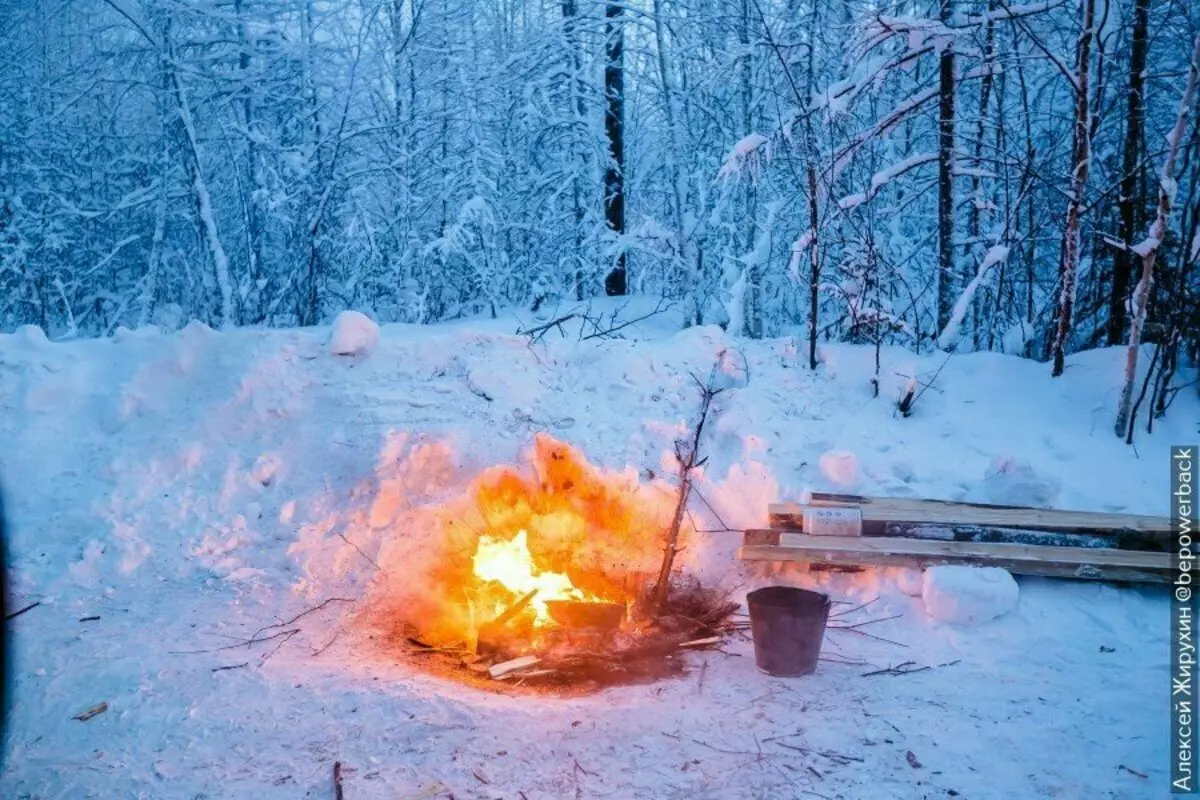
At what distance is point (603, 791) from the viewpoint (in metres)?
3.15

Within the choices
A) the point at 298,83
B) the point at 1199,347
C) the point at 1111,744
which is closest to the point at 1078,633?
the point at 1111,744

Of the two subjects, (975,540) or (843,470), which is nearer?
(975,540)

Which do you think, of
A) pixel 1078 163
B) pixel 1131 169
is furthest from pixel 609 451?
pixel 1131 169

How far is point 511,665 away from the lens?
429cm

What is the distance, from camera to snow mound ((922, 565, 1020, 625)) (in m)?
4.52

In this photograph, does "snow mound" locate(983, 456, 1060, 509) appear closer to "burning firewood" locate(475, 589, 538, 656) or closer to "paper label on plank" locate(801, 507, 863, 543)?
"paper label on plank" locate(801, 507, 863, 543)

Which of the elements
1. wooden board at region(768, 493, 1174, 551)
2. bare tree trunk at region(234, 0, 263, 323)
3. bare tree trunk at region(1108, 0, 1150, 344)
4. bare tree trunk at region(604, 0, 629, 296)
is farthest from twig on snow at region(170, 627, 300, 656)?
bare tree trunk at region(604, 0, 629, 296)

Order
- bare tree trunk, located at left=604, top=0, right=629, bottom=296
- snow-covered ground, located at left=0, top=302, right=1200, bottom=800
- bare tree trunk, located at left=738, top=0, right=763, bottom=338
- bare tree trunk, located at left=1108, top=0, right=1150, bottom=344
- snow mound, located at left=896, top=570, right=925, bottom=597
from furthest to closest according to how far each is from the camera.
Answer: bare tree trunk, located at left=604, top=0, right=629, bottom=296 → bare tree trunk, located at left=738, top=0, right=763, bottom=338 → bare tree trunk, located at left=1108, top=0, right=1150, bottom=344 → snow mound, located at left=896, top=570, right=925, bottom=597 → snow-covered ground, located at left=0, top=302, right=1200, bottom=800

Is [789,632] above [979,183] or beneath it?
beneath

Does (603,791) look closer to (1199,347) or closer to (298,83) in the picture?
(1199,347)

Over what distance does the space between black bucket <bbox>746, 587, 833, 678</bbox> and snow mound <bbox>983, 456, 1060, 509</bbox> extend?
2.15 metres

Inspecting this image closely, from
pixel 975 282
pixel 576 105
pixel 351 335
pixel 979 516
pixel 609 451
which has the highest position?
pixel 576 105

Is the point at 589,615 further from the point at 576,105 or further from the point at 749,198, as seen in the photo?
the point at 576,105

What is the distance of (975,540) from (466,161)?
29.4ft
